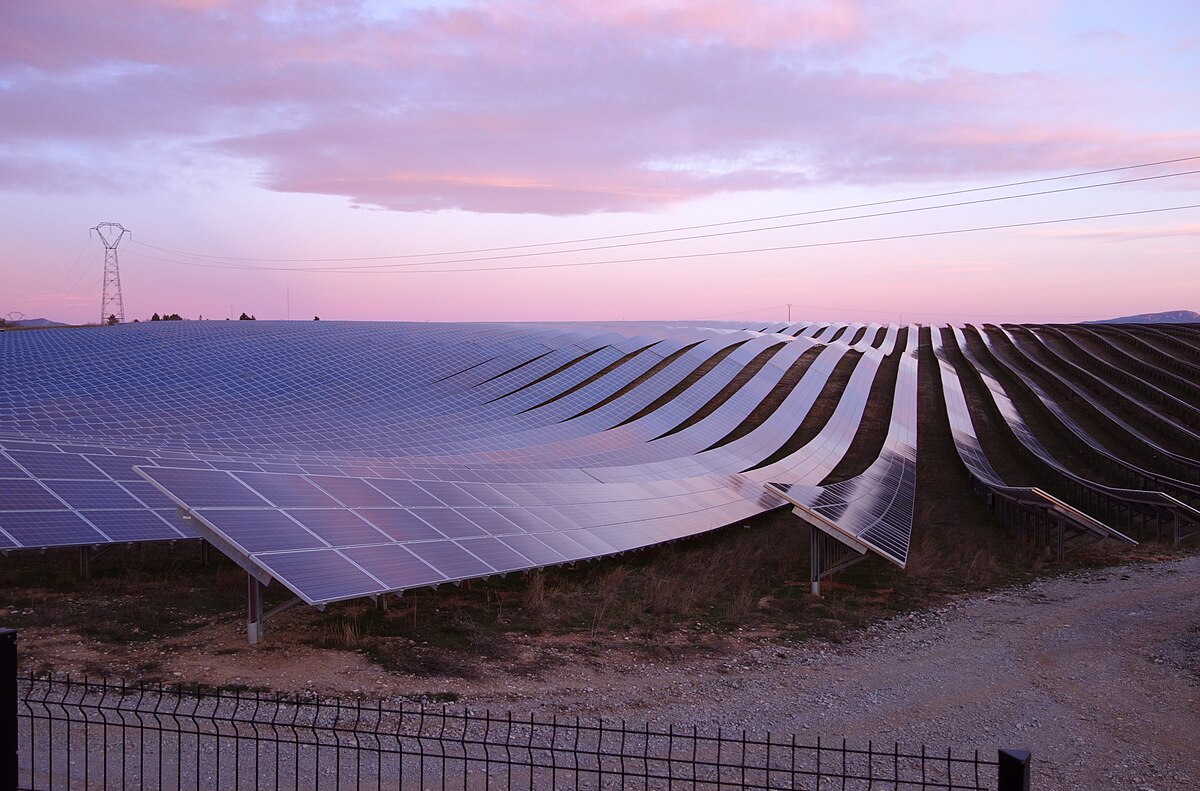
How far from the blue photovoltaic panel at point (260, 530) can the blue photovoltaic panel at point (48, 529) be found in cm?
428

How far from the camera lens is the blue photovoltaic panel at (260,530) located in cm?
1233

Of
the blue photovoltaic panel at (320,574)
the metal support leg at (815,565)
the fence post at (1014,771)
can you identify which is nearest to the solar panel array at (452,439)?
the blue photovoltaic panel at (320,574)

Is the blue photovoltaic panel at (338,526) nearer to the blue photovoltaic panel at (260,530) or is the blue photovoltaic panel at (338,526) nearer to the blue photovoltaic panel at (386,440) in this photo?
the blue photovoltaic panel at (386,440)

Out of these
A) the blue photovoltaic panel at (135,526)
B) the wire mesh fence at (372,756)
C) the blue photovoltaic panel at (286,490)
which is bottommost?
the wire mesh fence at (372,756)

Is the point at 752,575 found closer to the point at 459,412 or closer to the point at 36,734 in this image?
the point at 36,734

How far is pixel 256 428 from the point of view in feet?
112

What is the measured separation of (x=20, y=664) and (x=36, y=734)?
108 inches

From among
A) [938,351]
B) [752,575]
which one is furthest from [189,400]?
[938,351]

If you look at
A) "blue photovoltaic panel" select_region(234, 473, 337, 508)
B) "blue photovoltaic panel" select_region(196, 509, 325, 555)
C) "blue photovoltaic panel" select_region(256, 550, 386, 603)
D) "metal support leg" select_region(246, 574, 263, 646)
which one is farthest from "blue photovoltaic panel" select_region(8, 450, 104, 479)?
"blue photovoltaic panel" select_region(256, 550, 386, 603)

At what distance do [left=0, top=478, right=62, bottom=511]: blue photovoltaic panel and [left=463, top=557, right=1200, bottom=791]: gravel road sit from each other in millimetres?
9979

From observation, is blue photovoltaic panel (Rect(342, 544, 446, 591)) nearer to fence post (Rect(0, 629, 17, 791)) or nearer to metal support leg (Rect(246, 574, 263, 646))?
metal support leg (Rect(246, 574, 263, 646))

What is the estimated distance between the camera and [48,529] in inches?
601

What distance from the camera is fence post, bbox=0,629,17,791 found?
6121 millimetres

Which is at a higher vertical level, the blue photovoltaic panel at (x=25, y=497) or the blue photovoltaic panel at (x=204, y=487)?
the blue photovoltaic panel at (x=204, y=487)
